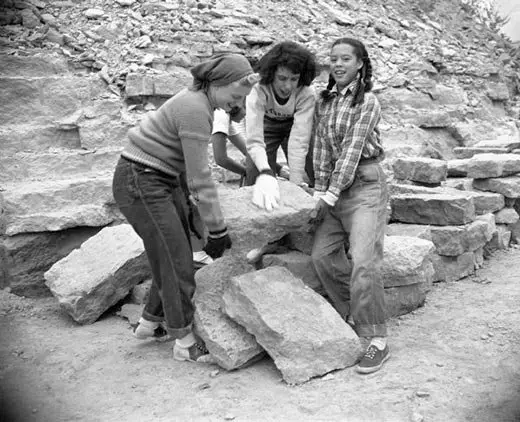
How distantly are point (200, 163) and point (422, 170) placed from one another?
3.73 m

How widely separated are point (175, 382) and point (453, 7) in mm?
12012

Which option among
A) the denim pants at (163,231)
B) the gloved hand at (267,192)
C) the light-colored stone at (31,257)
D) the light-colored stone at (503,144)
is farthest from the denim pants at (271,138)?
the light-colored stone at (503,144)

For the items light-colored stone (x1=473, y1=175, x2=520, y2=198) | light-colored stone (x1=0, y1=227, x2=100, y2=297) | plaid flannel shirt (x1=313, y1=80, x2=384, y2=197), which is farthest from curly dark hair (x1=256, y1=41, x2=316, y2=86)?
light-colored stone (x1=473, y1=175, x2=520, y2=198)

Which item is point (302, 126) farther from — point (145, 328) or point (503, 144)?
point (503, 144)

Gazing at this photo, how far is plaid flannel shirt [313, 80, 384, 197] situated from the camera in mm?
3982

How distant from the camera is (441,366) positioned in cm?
376

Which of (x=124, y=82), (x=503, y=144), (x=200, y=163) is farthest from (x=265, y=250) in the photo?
(x=503, y=144)

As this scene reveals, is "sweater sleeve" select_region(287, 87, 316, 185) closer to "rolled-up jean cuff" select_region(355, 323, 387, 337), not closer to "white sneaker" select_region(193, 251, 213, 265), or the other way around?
"white sneaker" select_region(193, 251, 213, 265)

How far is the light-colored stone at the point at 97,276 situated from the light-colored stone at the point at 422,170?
129 inches

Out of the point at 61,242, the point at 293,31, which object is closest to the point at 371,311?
the point at 61,242

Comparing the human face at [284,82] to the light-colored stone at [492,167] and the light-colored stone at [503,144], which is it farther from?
the light-colored stone at [503,144]

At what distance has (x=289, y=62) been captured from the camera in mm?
4160

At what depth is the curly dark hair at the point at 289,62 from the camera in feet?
13.7

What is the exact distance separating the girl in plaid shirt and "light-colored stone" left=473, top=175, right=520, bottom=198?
304 cm
